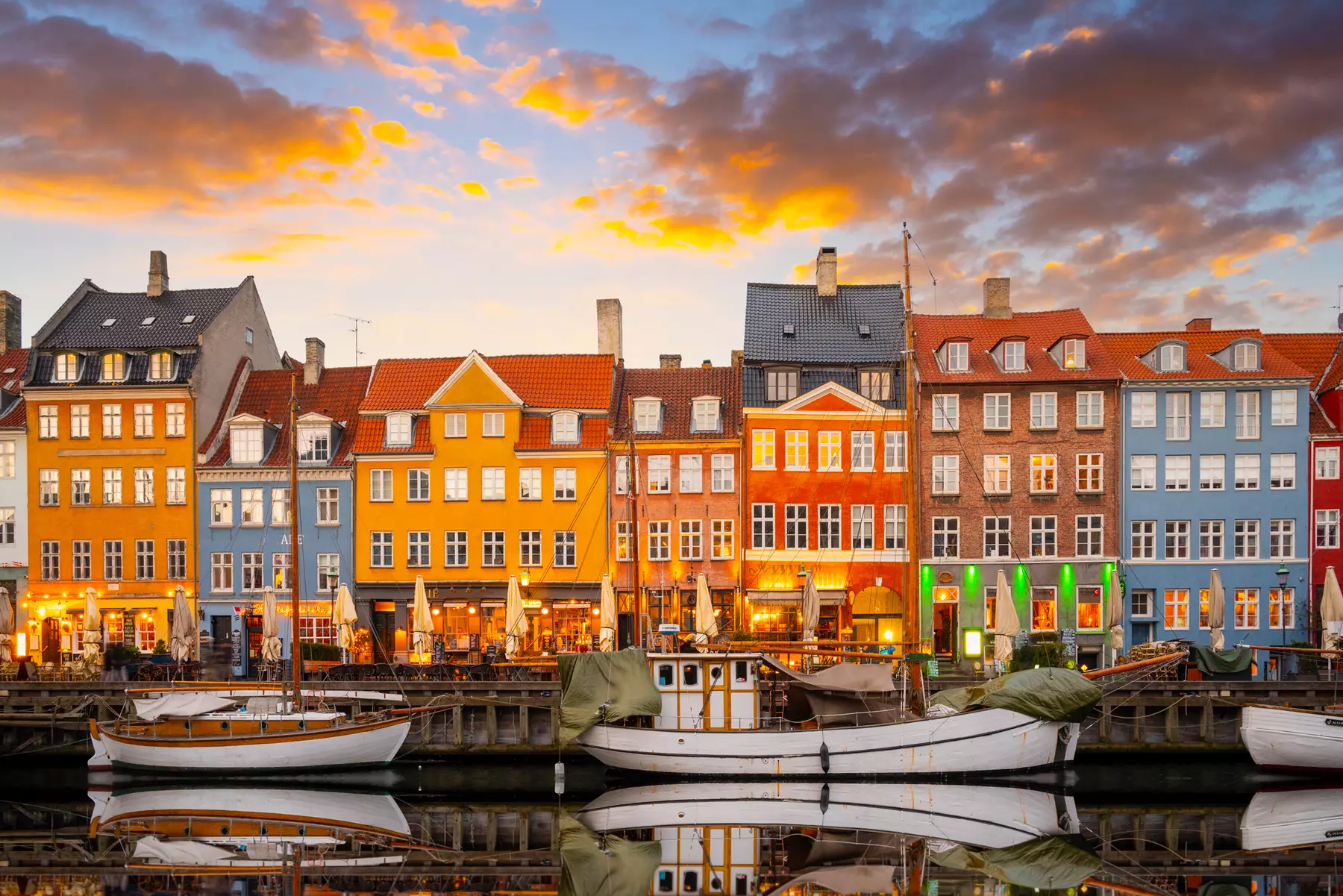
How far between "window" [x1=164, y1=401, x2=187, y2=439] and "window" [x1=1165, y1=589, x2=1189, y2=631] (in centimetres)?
4008

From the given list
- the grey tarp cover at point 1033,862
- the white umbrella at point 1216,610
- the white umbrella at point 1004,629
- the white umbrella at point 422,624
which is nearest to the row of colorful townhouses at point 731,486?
the white umbrella at point 422,624

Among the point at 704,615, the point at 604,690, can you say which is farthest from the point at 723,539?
the point at 604,690

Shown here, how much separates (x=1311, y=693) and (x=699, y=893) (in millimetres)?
22459

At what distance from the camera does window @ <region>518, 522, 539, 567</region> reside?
44.9 meters

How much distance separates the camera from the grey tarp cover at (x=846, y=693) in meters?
30.8

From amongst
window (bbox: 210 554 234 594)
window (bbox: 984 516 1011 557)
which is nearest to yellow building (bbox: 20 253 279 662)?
window (bbox: 210 554 234 594)

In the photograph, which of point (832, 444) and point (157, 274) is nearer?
point (832, 444)

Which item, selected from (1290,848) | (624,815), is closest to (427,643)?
(624,815)

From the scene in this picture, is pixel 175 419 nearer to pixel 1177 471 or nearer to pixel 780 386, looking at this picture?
pixel 780 386

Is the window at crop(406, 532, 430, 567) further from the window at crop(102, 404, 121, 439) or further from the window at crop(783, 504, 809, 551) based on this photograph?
the window at crop(783, 504, 809, 551)

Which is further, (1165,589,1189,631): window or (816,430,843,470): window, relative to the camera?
(816,430,843,470): window

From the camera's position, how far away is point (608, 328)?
4909 centimetres

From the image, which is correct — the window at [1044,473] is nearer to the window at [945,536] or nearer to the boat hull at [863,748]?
the window at [945,536]

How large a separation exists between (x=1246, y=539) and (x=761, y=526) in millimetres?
18911
